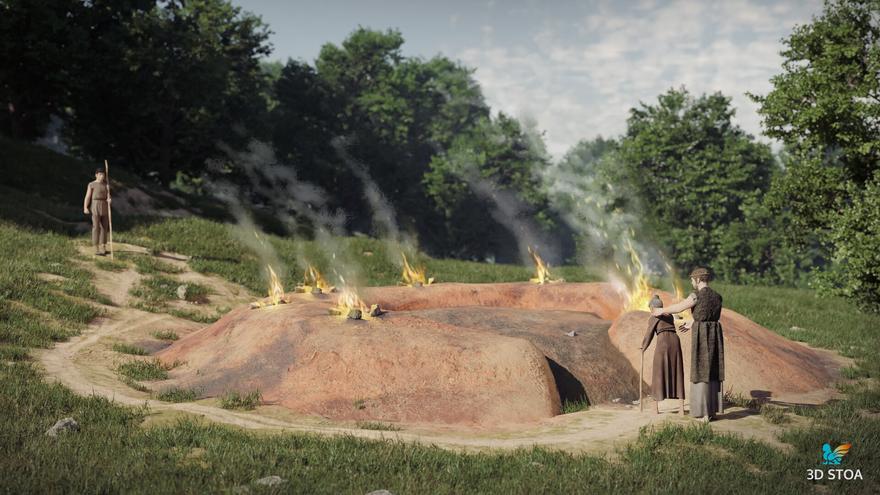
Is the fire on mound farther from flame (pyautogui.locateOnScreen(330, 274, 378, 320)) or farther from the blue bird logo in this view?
the blue bird logo

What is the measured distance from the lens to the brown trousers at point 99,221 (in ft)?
81.0

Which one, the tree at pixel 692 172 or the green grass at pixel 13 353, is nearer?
the green grass at pixel 13 353

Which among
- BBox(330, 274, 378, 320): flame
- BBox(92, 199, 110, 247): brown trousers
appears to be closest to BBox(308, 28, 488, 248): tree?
BBox(92, 199, 110, 247): brown trousers

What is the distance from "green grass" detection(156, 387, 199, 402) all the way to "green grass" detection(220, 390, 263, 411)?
0.62 metres

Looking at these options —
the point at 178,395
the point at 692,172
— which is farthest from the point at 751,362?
the point at 692,172

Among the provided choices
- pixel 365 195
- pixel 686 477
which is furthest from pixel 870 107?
pixel 365 195

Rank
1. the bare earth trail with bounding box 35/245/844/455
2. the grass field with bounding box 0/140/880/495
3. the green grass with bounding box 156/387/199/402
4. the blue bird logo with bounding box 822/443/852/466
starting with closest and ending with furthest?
1. the grass field with bounding box 0/140/880/495
2. the blue bird logo with bounding box 822/443/852/466
3. the bare earth trail with bounding box 35/245/844/455
4. the green grass with bounding box 156/387/199/402

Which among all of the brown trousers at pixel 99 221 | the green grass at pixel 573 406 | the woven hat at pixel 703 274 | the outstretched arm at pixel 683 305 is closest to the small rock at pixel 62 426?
the green grass at pixel 573 406

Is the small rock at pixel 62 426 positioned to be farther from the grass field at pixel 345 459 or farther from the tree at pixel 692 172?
the tree at pixel 692 172

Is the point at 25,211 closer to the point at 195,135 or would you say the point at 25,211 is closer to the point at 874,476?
the point at 195,135

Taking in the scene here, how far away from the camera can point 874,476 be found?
9367mm

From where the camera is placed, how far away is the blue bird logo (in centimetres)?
980

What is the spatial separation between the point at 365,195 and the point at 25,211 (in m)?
38.4

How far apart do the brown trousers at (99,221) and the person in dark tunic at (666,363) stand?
19099 mm
